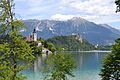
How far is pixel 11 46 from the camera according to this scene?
22469mm

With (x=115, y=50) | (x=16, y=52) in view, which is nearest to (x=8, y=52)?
(x=16, y=52)

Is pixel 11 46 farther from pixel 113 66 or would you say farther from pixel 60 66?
pixel 60 66

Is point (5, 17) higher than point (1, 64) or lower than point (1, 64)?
higher

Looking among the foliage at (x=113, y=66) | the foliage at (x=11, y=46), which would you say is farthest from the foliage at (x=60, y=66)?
the foliage at (x=11, y=46)

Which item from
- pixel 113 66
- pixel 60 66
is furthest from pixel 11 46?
pixel 60 66

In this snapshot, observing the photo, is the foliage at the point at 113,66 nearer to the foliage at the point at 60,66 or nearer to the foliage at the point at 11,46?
the foliage at the point at 60,66

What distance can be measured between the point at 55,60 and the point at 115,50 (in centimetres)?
1795

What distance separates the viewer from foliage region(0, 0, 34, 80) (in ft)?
71.4

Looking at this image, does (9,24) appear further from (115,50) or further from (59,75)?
(59,75)

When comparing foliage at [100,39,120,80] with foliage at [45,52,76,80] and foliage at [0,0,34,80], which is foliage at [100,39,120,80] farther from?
foliage at [0,0,34,80]

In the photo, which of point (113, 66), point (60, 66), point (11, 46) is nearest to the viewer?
point (11, 46)

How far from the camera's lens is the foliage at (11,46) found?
2177cm

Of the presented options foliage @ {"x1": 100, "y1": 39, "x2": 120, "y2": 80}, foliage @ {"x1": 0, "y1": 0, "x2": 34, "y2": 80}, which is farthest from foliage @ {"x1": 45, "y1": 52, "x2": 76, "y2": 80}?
foliage @ {"x1": 0, "y1": 0, "x2": 34, "y2": 80}

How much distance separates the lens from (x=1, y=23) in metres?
22.5
